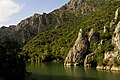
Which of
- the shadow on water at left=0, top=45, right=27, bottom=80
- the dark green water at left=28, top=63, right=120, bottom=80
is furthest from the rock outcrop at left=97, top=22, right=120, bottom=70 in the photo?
the shadow on water at left=0, top=45, right=27, bottom=80

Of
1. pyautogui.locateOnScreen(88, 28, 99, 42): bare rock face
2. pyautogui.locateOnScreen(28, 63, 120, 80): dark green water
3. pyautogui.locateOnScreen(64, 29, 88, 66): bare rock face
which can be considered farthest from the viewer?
pyautogui.locateOnScreen(88, 28, 99, 42): bare rock face

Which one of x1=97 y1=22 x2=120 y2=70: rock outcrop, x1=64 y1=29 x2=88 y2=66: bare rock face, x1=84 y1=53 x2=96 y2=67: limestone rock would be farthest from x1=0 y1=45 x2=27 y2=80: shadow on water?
x1=64 y1=29 x2=88 y2=66: bare rock face

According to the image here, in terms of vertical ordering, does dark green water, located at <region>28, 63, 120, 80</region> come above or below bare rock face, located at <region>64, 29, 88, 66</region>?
below

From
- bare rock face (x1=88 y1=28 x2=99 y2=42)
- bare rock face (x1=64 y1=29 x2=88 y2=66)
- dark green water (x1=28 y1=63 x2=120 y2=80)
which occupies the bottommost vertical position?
dark green water (x1=28 y1=63 x2=120 y2=80)

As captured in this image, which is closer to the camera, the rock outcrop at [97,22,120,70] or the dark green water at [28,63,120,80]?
the dark green water at [28,63,120,80]

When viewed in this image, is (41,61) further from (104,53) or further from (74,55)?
(104,53)

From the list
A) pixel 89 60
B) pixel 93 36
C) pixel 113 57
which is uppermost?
pixel 93 36

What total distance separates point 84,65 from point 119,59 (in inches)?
935

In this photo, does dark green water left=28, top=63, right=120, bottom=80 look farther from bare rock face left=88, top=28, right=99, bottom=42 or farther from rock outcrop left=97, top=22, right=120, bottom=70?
bare rock face left=88, top=28, right=99, bottom=42

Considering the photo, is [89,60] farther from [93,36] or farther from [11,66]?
[11,66]

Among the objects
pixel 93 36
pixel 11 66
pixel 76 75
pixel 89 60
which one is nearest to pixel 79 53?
pixel 89 60

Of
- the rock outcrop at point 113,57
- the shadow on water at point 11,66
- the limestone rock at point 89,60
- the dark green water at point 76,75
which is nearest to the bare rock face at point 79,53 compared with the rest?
the limestone rock at point 89,60

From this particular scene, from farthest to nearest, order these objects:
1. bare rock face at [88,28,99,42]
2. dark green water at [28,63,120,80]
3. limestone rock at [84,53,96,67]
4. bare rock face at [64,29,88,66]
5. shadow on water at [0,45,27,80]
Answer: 1. bare rock face at [88,28,99,42]
2. bare rock face at [64,29,88,66]
3. limestone rock at [84,53,96,67]
4. dark green water at [28,63,120,80]
5. shadow on water at [0,45,27,80]

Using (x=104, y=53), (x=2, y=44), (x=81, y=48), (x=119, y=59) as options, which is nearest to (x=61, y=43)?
(x=81, y=48)
